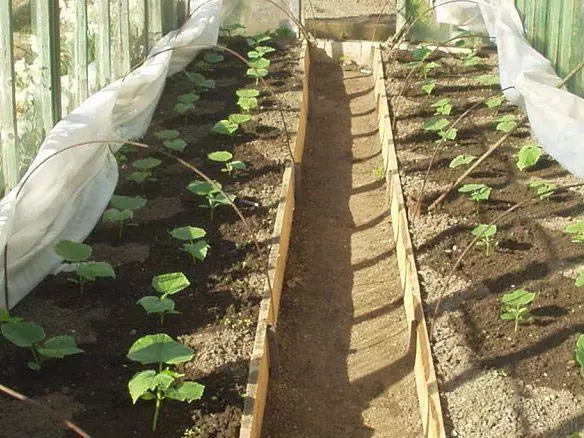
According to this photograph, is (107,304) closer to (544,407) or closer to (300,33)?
(544,407)

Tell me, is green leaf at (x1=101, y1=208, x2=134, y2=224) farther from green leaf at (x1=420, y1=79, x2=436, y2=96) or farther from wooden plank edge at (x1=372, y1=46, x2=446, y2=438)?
green leaf at (x1=420, y1=79, x2=436, y2=96)

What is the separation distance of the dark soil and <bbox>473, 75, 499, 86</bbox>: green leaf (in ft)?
6.62

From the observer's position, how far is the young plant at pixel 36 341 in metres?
4.86

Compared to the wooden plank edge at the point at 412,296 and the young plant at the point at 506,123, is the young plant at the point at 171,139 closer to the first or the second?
the wooden plank edge at the point at 412,296

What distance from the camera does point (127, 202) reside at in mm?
6496

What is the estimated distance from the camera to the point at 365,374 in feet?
18.7

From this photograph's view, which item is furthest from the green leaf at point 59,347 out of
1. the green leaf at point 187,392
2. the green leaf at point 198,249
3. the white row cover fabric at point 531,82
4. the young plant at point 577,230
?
the white row cover fabric at point 531,82

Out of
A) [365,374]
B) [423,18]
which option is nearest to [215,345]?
[365,374]

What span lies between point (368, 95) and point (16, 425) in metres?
6.26

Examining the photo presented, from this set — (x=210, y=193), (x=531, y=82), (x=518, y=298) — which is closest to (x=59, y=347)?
(x=210, y=193)

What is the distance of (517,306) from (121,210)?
7.83ft

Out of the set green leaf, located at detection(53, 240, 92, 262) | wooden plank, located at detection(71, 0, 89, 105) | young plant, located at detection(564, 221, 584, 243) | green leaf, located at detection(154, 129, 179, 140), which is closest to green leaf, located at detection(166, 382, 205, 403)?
green leaf, located at detection(53, 240, 92, 262)

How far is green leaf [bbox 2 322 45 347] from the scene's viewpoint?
191 inches

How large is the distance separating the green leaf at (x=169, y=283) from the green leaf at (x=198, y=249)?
0.53m
